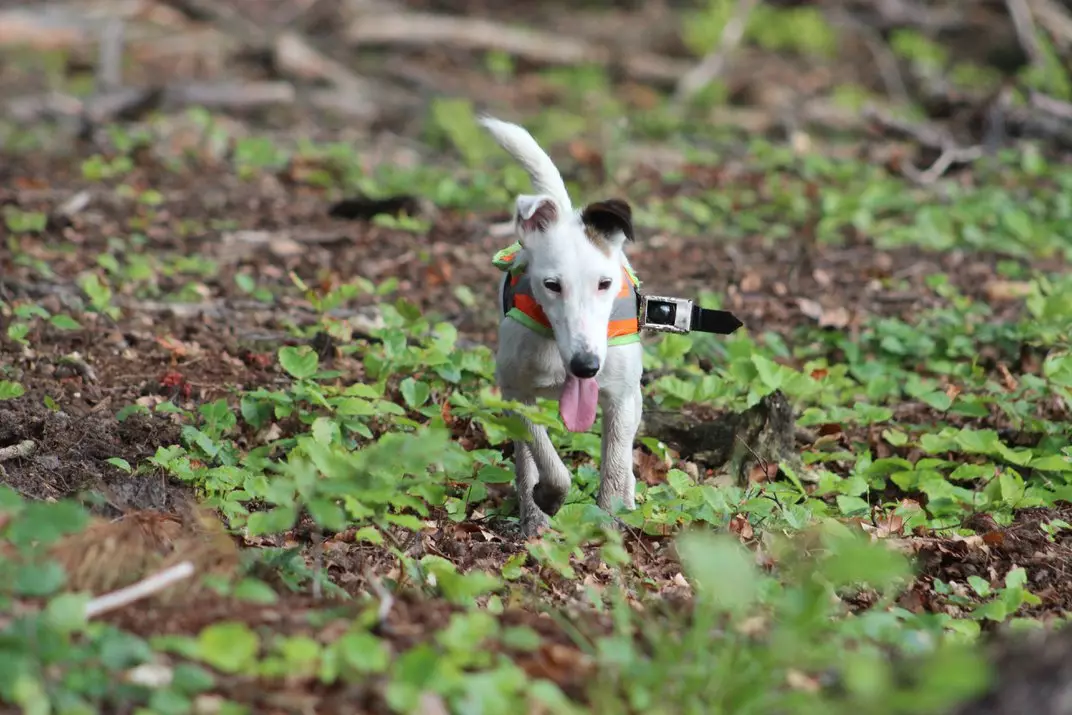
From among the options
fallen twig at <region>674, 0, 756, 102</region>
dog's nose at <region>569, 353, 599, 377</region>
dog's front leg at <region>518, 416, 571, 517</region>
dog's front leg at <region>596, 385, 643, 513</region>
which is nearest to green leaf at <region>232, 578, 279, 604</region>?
dog's nose at <region>569, 353, 599, 377</region>

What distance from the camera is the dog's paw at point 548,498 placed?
459 centimetres

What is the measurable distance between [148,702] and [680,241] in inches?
285

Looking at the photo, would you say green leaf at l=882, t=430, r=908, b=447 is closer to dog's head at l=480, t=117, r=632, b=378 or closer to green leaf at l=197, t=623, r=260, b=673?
dog's head at l=480, t=117, r=632, b=378

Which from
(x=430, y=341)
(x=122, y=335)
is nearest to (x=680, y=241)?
(x=430, y=341)

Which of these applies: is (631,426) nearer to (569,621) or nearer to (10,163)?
(569,621)

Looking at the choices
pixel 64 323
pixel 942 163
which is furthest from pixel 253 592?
pixel 942 163

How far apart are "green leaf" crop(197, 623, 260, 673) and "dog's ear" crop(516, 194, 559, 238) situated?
1.98 meters

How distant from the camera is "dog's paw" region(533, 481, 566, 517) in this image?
181 inches

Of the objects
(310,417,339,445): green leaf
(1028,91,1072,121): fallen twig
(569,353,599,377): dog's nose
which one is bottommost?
(1028,91,1072,121): fallen twig

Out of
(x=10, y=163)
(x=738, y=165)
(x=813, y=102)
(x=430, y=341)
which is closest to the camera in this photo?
(x=430, y=341)

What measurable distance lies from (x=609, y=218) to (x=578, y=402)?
65 cm

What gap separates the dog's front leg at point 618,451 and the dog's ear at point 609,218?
2.15 feet

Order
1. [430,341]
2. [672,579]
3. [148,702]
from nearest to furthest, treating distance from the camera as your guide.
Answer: [148,702]
[672,579]
[430,341]

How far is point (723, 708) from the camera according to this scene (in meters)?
2.66
